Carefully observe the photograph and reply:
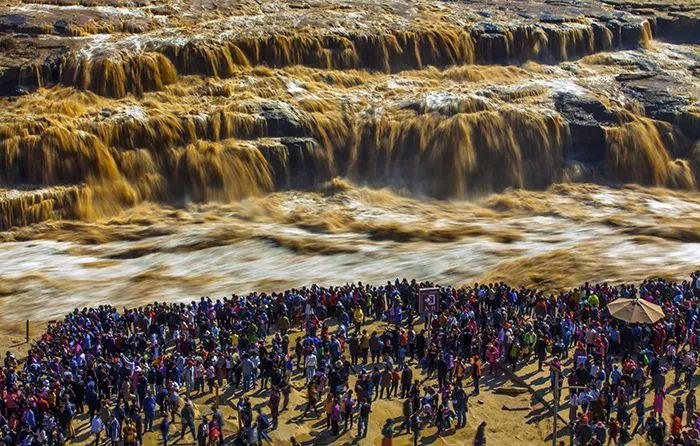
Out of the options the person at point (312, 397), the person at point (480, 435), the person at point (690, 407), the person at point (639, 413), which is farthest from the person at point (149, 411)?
the person at point (690, 407)

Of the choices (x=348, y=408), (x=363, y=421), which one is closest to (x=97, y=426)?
(x=348, y=408)

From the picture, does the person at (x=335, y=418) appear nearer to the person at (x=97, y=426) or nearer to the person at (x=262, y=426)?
the person at (x=262, y=426)

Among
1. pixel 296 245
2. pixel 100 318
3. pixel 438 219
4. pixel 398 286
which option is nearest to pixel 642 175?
pixel 438 219

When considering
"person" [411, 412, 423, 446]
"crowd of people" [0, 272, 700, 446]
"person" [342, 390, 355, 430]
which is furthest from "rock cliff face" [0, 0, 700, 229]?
"person" [411, 412, 423, 446]

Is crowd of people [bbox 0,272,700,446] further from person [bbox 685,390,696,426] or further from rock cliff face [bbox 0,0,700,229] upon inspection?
rock cliff face [bbox 0,0,700,229]

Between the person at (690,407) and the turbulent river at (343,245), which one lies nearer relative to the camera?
the person at (690,407)

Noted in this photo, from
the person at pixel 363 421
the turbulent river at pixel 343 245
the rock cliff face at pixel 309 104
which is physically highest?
the rock cliff face at pixel 309 104
